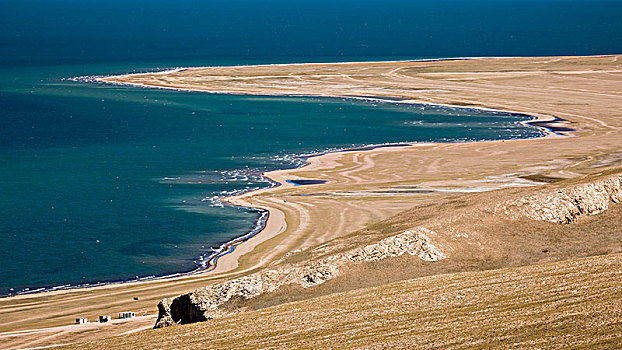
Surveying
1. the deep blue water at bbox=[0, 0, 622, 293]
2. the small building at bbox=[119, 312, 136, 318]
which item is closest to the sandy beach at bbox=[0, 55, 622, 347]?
the small building at bbox=[119, 312, 136, 318]

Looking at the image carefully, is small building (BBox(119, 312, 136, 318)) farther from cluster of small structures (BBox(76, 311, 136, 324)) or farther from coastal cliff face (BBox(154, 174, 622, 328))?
coastal cliff face (BBox(154, 174, 622, 328))

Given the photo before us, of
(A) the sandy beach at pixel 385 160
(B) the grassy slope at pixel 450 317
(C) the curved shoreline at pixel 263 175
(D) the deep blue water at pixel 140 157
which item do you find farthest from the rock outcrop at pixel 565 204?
(D) the deep blue water at pixel 140 157

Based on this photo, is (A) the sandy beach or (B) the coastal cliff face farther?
(A) the sandy beach

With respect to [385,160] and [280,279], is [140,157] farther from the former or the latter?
[280,279]

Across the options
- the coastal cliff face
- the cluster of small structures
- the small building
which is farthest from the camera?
the small building

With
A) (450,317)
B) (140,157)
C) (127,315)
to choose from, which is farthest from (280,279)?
(140,157)

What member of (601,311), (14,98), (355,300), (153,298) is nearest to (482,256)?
(355,300)

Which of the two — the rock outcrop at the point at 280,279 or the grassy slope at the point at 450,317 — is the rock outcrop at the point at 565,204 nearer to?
the rock outcrop at the point at 280,279
